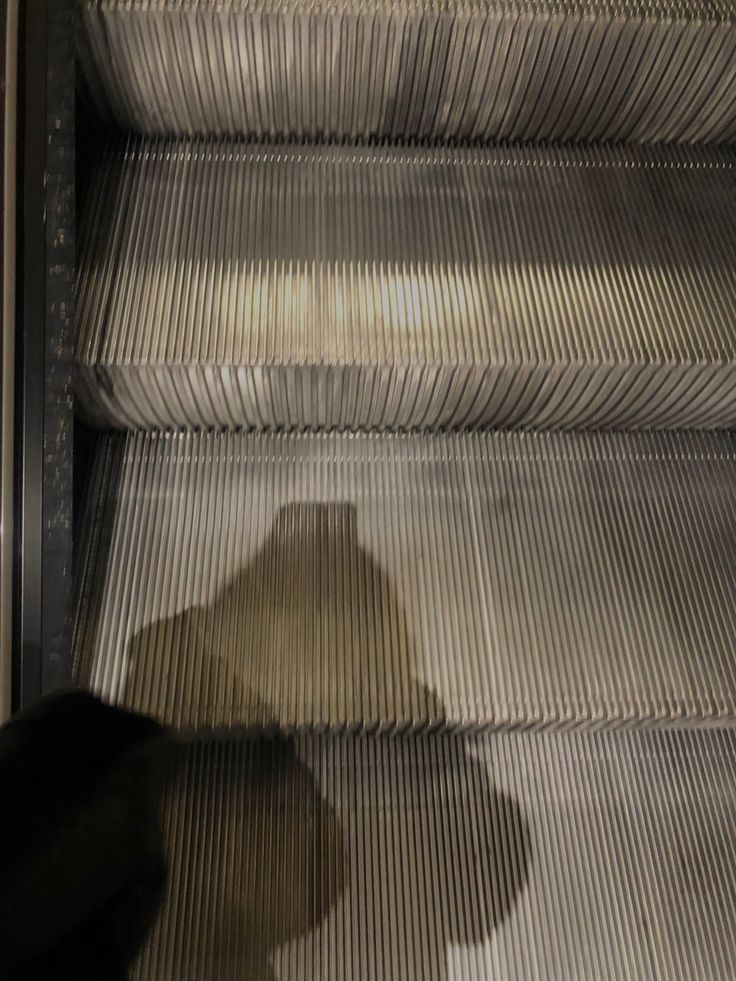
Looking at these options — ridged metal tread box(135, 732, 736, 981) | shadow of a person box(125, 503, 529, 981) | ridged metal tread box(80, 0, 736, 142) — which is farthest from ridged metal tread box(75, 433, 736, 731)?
ridged metal tread box(80, 0, 736, 142)

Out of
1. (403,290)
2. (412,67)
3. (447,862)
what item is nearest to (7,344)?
(403,290)

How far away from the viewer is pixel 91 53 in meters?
0.88

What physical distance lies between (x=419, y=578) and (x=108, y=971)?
543 mm

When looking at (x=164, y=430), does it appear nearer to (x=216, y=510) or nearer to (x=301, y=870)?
(x=216, y=510)

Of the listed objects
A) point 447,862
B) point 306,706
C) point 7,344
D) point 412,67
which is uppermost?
point 412,67

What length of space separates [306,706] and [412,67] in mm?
876

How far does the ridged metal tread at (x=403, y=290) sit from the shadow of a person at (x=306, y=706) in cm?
22

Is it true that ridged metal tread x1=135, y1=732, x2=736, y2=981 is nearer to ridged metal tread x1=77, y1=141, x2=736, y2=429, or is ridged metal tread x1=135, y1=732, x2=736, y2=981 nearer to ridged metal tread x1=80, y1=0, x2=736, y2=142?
ridged metal tread x1=77, y1=141, x2=736, y2=429

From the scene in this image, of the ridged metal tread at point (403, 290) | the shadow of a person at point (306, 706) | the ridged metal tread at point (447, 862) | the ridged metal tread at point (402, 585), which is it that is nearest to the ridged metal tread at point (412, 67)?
the ridged metal tread at point (403, 290)

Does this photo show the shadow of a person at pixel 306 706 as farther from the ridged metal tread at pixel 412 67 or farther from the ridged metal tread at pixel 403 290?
the ridged metal tread at pixel 412 67

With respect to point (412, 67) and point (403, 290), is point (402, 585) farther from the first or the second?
point (412, 67)

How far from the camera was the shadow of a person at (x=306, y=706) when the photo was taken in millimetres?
844

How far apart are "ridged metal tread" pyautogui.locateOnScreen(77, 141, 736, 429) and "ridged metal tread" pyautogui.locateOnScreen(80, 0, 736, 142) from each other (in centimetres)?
5

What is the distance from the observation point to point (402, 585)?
910 millimetres
